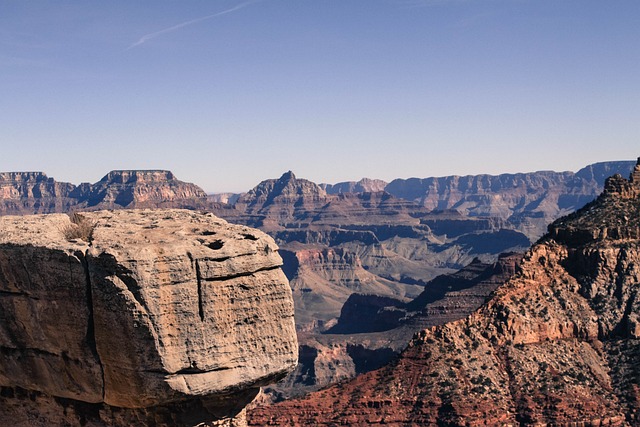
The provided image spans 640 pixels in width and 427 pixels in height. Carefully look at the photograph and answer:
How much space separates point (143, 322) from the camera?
620 inches

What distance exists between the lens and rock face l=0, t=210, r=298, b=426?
1596 centimetres

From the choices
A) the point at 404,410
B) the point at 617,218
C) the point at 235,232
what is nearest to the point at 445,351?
the point at 404,410

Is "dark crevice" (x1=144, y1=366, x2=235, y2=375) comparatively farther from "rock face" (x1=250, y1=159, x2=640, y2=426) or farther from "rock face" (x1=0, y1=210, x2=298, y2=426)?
"rock face" (x1=250, y1=159, x2=640, y2=426)

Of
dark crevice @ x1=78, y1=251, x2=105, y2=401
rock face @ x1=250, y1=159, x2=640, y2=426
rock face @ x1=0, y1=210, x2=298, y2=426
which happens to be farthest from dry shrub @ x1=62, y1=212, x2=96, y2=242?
rock face @ x1=250, y1=159, x2=640, y2=426

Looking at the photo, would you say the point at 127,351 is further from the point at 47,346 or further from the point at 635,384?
the point at 635,384

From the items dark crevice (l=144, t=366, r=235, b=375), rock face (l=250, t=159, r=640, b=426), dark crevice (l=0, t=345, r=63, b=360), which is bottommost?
rock face (l=250, t=159, r=640, b=426)

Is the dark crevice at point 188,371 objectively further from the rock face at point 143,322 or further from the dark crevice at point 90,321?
the dark crevice at point 90,321

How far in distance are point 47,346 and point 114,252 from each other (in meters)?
3.33

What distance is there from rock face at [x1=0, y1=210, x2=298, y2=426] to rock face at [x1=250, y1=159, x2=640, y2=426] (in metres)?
37.1

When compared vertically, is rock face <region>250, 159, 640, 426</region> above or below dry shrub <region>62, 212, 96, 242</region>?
below

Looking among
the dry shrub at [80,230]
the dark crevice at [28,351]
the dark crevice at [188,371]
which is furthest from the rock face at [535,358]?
the dark crevice at [188,371]

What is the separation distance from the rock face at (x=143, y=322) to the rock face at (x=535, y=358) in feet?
122

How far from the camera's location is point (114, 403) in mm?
17172

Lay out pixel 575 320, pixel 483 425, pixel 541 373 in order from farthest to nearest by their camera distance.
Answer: pixel 575 320
pixel 541 373
pixel 483 425
